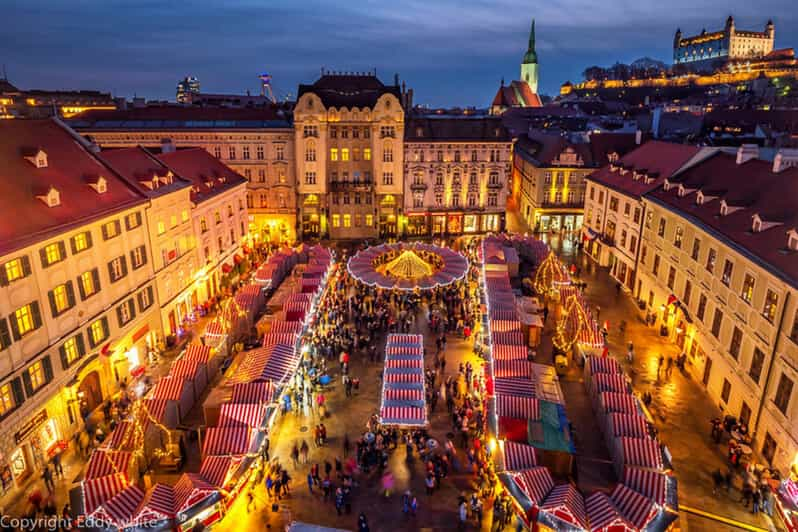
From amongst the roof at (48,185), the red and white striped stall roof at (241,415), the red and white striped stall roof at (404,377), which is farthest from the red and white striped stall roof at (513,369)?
the roof at (48,185)

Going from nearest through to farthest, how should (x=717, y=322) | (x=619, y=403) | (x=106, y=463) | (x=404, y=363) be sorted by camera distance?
(x=106, y=463), (x=619, y=403), (x=404, y=363), (x=717, y=322)

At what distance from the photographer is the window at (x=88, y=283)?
1139 inches

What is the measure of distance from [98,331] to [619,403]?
30123 millimetres

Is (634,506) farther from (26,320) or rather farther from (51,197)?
(51,197)

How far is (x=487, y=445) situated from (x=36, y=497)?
69.0ft

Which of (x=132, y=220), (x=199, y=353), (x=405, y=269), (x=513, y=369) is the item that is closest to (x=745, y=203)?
(x=513, y=369)

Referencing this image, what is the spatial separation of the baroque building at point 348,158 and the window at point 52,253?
3841cm

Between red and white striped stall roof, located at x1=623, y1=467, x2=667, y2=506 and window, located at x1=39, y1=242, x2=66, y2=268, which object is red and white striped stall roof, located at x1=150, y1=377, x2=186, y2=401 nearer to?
window, located at x1=39, y1=242, x2=66, y2=268

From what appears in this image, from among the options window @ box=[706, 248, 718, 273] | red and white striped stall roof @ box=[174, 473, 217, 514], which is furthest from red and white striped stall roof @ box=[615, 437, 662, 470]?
red and white striped stall roof @ box=[174, 473, 217, 514]

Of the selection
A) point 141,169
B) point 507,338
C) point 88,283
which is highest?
point 141,169

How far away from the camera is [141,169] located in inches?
1540

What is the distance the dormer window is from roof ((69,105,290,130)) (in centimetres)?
3669

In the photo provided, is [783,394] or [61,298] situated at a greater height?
[61,298]

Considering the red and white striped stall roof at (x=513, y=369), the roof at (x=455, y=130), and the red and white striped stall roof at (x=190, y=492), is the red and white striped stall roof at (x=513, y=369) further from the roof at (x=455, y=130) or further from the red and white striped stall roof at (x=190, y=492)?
the roof at (x=455, y=130)
